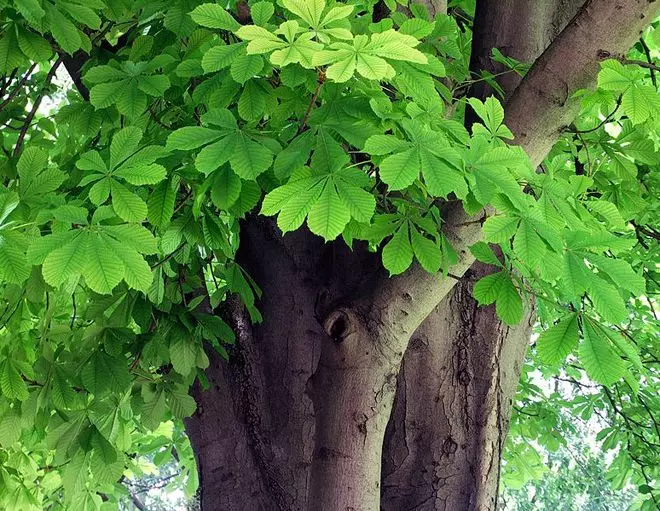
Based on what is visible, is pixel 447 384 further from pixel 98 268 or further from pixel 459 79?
pixel 98 268

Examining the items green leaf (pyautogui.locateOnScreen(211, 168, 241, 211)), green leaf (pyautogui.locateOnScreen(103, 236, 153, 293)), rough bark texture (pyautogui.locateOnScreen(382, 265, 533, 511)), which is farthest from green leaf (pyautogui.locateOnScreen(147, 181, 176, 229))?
rough bark texture (pyautogui.locateOnScreen(382, 265, 533, 511))

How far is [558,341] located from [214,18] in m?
0.85

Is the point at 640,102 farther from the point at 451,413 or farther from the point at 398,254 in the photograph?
the point at 451,413

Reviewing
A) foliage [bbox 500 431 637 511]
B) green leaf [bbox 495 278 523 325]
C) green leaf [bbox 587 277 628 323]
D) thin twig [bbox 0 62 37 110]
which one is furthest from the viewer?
foliage [bbox 500 431 637 511]

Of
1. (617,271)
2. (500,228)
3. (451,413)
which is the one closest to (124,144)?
(500,228)

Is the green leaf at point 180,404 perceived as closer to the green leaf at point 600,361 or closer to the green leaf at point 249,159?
the green leaf at point 249,159

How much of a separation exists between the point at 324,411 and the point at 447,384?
0.50 m

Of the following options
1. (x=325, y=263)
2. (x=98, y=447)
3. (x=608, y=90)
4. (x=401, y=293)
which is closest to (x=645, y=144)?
(x=608, y=90)

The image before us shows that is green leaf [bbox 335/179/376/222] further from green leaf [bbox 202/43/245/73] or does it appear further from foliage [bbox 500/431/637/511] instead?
foliage [bbox 500/431/637/511]

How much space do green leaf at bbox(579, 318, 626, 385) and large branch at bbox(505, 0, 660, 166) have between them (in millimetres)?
635

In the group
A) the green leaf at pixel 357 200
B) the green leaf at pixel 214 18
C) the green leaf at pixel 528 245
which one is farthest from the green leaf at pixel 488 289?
the green leaf at pixel 214 18

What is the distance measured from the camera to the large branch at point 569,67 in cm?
173

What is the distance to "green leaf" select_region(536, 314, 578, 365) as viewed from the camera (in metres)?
1.37

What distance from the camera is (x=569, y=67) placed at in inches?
69.4
